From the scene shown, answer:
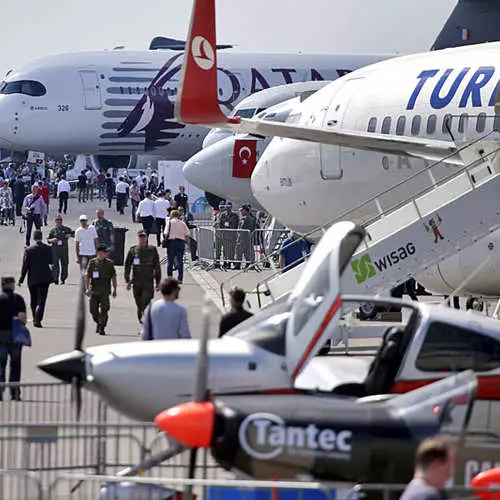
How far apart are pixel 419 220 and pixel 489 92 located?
108 inches

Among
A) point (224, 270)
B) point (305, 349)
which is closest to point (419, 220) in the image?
point (305, 349)

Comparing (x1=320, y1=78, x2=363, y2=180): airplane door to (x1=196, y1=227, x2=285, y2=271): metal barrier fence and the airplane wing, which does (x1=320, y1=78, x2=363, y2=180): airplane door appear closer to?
the airplane wing

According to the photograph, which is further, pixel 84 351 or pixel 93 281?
pixel 93 281

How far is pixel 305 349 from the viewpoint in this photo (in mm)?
10703

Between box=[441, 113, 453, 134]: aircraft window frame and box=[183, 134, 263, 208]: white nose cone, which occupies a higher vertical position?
box=[183, 134, 263, 208]: white nose cone

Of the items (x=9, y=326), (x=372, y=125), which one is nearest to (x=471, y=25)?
(x=372, y=125)

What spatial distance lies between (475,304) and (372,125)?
289cm

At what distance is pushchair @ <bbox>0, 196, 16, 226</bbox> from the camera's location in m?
49.2

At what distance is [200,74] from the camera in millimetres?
21844

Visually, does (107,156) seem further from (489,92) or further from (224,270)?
(489,92)

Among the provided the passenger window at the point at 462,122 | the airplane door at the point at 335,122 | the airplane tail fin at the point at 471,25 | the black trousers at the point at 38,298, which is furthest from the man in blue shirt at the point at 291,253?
the airplane tail fin at the point at 471,25

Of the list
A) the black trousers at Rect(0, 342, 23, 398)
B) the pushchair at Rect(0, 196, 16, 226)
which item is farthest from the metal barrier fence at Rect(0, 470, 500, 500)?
the pushchair at Rect(0, 196, 16, 226)

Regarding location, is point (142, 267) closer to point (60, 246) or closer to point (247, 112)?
point (60, 246)

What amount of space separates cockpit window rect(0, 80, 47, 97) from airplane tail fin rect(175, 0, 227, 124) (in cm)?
3569
